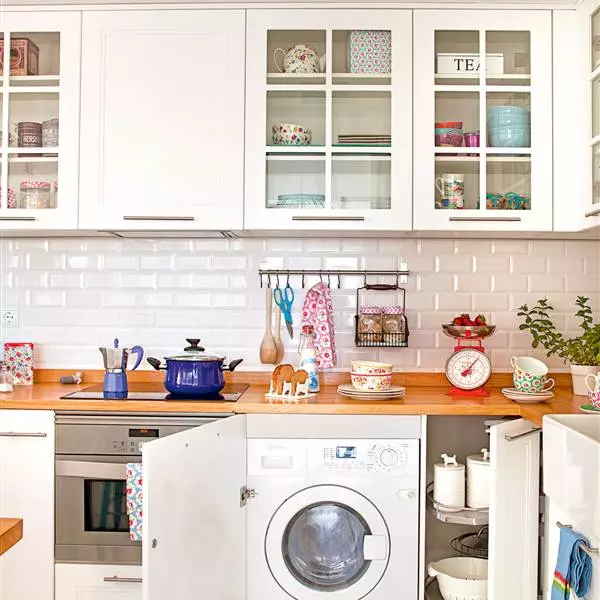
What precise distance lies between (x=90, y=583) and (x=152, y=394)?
2.31ft

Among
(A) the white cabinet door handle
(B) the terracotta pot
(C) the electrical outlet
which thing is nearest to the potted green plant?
(B) the terracotta pot

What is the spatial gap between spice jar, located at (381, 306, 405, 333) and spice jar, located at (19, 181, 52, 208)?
1.45 m

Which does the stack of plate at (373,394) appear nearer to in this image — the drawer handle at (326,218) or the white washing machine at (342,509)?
the white washing machine at (342,509)

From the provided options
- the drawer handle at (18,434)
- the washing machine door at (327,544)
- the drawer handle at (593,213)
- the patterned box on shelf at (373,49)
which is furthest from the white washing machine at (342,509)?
the patterned box on shelf at (373,49)

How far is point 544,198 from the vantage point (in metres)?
2.79

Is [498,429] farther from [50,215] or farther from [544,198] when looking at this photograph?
[50,215]

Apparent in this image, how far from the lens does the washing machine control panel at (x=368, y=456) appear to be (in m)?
2.57

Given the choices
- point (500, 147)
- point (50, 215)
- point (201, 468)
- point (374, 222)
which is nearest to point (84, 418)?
point (201, 468)

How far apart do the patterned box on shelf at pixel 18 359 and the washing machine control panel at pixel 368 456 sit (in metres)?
1.39

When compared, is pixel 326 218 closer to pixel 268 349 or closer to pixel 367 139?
pixel 367 139

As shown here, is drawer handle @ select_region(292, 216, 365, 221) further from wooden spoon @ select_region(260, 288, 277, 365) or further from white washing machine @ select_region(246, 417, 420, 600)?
white washing machine @ select_region(246, 417, 420, 600)

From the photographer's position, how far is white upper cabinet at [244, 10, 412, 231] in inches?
110

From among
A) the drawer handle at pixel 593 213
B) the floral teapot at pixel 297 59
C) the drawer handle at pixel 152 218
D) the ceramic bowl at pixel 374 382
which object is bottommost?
the ceramic bowl at pixel 374 382

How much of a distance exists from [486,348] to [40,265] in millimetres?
2007
